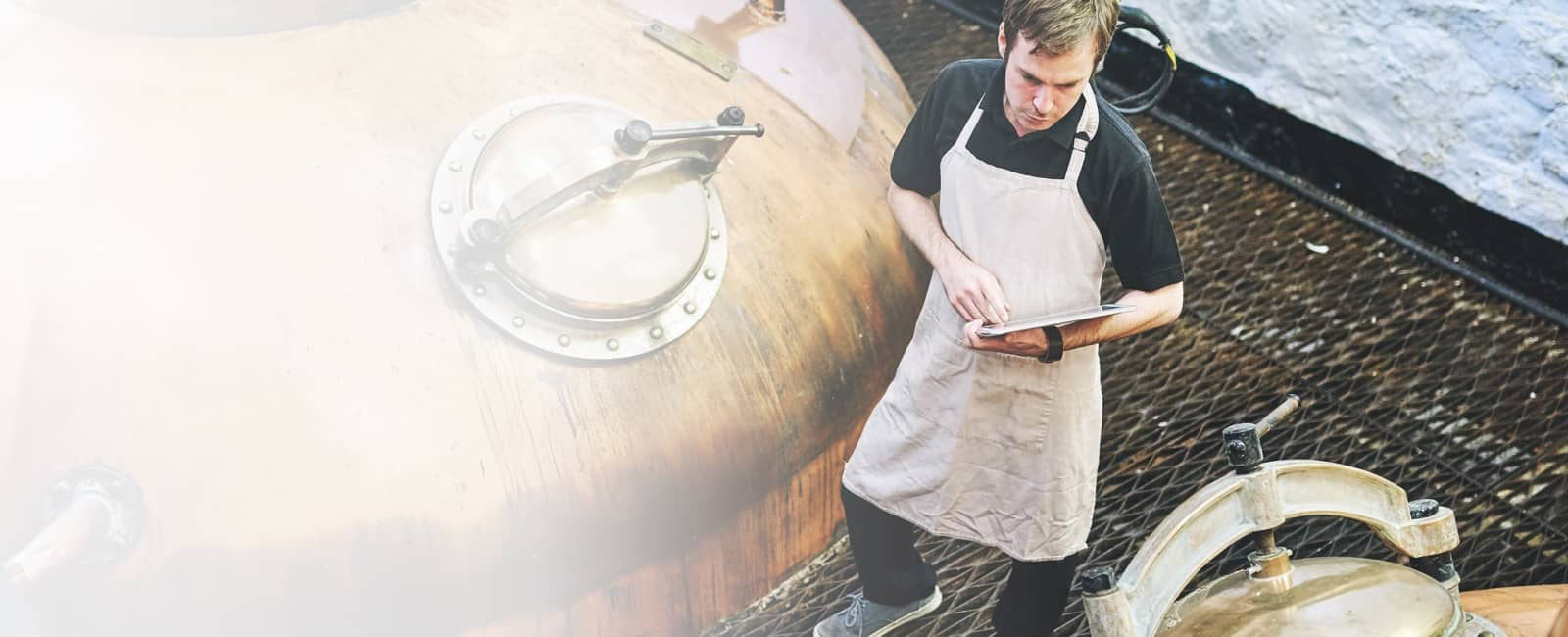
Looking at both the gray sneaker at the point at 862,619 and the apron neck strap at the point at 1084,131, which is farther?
the gray sneaker at the point at 862,619

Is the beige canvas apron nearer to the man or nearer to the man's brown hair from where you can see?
the man

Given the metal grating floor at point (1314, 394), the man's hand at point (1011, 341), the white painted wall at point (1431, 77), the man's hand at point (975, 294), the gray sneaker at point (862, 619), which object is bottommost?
the metal grating floor at point (1314, 394)

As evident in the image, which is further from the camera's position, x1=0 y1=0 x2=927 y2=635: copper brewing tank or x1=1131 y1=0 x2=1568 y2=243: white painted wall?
x1=1131 y1=0 x2=1568 y2=243: white painted wall

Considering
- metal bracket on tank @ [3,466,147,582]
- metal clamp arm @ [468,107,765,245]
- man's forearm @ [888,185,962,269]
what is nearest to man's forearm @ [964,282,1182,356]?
man's forearm @ [888,185,962,269]

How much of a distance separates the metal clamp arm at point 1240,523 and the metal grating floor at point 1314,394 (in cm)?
50

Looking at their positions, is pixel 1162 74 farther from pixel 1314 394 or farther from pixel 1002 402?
pixel 1314 394

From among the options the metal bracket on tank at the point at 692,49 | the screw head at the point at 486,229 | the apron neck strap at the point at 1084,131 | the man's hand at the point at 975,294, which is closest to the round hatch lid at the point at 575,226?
the screw head at the point at 486,229

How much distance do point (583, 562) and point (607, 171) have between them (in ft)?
1.56

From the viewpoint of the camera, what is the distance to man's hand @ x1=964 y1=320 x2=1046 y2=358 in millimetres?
1554

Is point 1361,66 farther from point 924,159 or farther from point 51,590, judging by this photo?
point 51,590

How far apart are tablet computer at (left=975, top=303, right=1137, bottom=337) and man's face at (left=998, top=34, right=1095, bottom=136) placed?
0.71ft

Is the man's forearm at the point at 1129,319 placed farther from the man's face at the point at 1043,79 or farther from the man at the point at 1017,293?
the man's face at the point at 1043,79

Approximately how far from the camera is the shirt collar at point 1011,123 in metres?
1.51

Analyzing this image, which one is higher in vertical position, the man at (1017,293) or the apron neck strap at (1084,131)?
the apron neck strap at (1084,131)
